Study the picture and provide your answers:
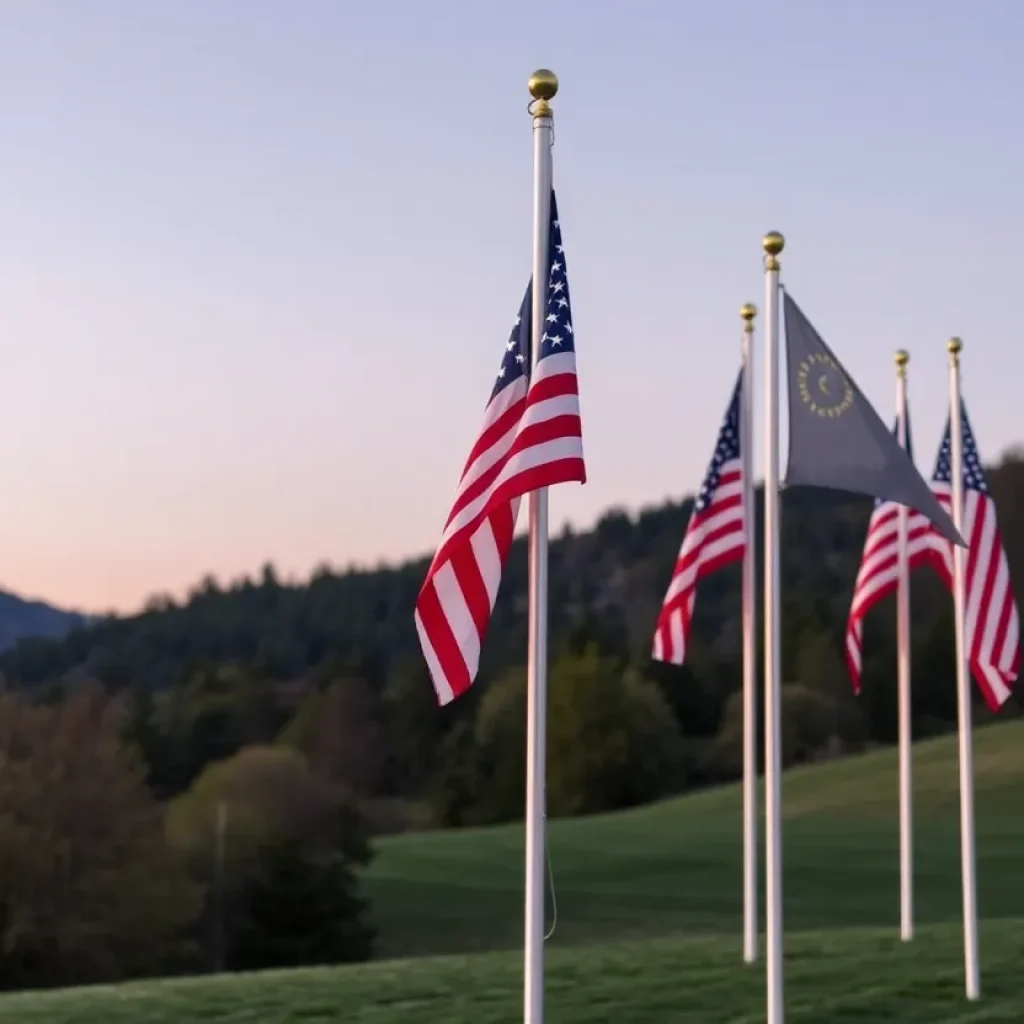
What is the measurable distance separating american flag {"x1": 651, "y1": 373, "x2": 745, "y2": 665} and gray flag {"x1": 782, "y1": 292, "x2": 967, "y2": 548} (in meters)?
2.74

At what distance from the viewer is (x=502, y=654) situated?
354 feet

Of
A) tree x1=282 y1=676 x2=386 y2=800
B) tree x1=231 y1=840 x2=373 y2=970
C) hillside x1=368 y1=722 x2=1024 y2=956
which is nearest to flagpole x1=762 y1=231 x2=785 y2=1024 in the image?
hillside x1=368 y1=722 x2=1024 y2=956

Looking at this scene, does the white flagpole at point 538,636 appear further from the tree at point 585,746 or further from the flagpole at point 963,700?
the tree at point 585,746

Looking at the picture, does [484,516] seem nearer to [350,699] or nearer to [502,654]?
[350,699]

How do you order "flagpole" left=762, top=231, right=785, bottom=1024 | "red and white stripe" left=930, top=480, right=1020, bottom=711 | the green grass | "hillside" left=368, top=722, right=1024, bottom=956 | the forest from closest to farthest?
"flagpole" left=762, top=231, right=785, bottom=1024 < the green grass < "red and white stripe" left=930, top=480, right=1020, bottom=711 < the forest < "hillside" left=368, top=722, right=1024, bottom=956

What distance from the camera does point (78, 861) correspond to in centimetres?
3356

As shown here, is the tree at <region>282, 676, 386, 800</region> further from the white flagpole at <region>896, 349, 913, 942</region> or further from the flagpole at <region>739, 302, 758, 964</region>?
the flagpole at <region>739, 302, 758, 964</region>

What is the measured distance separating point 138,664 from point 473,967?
424ft

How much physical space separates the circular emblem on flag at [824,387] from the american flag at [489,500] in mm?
2942

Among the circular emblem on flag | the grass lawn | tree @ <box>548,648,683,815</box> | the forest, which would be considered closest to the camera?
the circular emblem on flag

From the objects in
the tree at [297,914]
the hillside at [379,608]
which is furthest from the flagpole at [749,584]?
the hillside at [379,608]

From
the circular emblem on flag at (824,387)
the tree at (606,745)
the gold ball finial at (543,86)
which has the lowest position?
the tree at (606,745)

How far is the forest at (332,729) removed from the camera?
33750mm

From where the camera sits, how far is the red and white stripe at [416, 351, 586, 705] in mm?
8359
